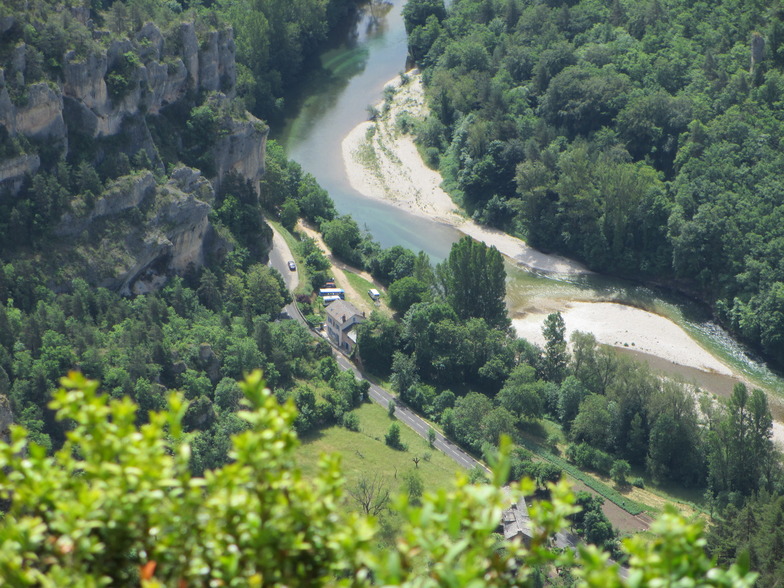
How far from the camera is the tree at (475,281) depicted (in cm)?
7631

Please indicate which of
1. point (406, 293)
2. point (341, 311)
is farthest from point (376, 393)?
point (406, 293)

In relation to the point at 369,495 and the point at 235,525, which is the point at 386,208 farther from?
the point at 235,525

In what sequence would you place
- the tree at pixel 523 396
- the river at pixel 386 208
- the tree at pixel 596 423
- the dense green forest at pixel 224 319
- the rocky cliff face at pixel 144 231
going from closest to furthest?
1. the dense green forest at pixel 224 319
2. the rocky cliff face at pixel 144 231
3. the tree at pixel 596 423
4. the tree at pixel 523 396
5. the river at pixel 386 208

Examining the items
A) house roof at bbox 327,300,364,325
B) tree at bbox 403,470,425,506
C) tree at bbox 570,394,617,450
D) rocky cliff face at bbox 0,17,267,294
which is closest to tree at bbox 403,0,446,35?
rocky cliff face at bbox 0,17,267,294

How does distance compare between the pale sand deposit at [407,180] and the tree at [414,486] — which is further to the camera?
the pale sand deposit at [407,180]

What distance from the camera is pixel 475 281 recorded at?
77062 millimetres

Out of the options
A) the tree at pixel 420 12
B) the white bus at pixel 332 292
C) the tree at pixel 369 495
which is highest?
the tree at pixel 420 12

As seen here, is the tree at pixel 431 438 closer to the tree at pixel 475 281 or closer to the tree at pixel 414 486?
the tree at pixel 414 486

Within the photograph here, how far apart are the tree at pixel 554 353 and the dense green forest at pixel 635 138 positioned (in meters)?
16.1

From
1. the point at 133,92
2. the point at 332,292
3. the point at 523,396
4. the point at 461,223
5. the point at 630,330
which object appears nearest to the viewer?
the point at 523,396

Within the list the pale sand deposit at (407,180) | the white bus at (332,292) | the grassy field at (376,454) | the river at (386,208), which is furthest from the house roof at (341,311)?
the pale sand deposit at (407,180)

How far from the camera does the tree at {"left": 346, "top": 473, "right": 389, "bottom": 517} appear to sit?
Result: 53.6m

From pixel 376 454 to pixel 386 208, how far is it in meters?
40.3

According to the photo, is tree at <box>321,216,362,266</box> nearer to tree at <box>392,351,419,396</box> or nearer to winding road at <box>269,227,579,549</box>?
winding road at <box>269,227,579,549</box>
